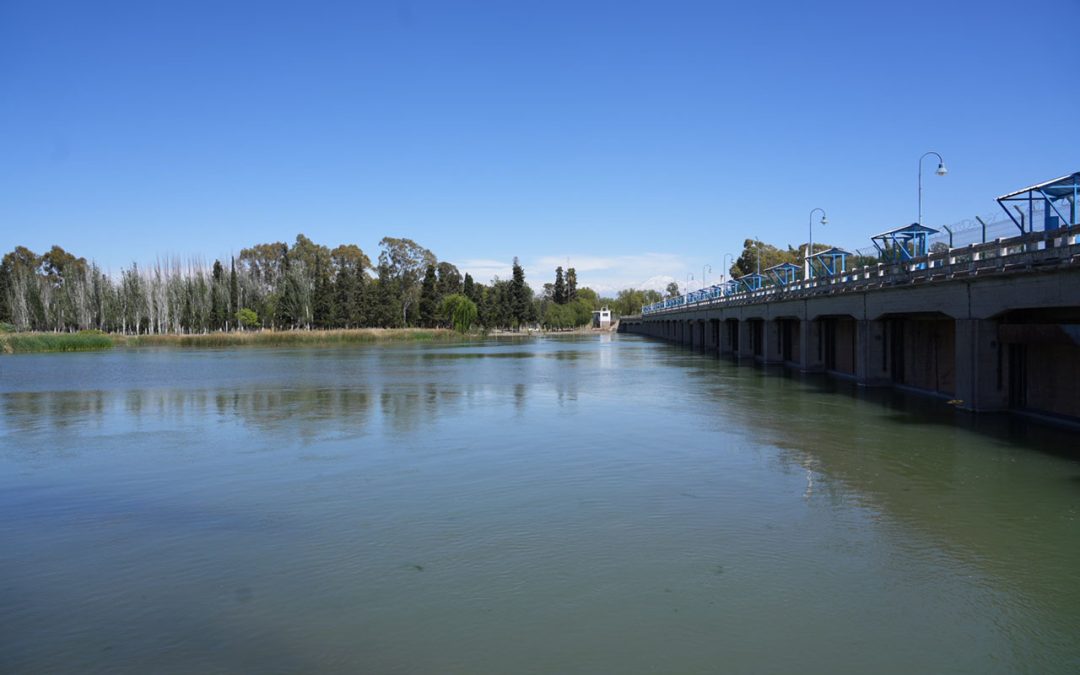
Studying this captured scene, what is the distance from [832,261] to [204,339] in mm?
74023

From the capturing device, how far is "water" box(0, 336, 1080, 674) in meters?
8.16

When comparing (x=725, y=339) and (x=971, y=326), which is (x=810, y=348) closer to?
(x=971, y=326)

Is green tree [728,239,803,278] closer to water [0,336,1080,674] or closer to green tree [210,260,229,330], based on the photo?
green tree [210,260,229,330]

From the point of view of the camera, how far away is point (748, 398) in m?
31.8

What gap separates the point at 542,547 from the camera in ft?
37.4

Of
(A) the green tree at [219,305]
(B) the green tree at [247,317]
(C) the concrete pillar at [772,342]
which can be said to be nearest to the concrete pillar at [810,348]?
(C) the concrete pillar at [772,342]

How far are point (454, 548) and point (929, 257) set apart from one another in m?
22.4

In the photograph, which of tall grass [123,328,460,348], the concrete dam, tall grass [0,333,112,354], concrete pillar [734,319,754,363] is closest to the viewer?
the concrete dam

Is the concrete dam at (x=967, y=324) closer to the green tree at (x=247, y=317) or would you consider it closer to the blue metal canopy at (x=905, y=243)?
the blue metal canopy at (x=905, y=243)

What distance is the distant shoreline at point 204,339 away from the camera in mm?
74062

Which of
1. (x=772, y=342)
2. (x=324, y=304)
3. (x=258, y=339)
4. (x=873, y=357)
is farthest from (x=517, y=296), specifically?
(x=873, y=357)

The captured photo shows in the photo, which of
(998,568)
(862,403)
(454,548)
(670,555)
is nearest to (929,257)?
(862,403)

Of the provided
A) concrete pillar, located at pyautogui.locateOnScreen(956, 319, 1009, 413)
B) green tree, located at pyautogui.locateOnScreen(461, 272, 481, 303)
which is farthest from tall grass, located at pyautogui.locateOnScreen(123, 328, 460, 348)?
concrete pillar, located at pyautogui.locateOnScreen(956, 319, 1009, 413)

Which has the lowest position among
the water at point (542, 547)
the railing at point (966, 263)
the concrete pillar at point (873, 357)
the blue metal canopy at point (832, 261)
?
the water at point (542, 547)
